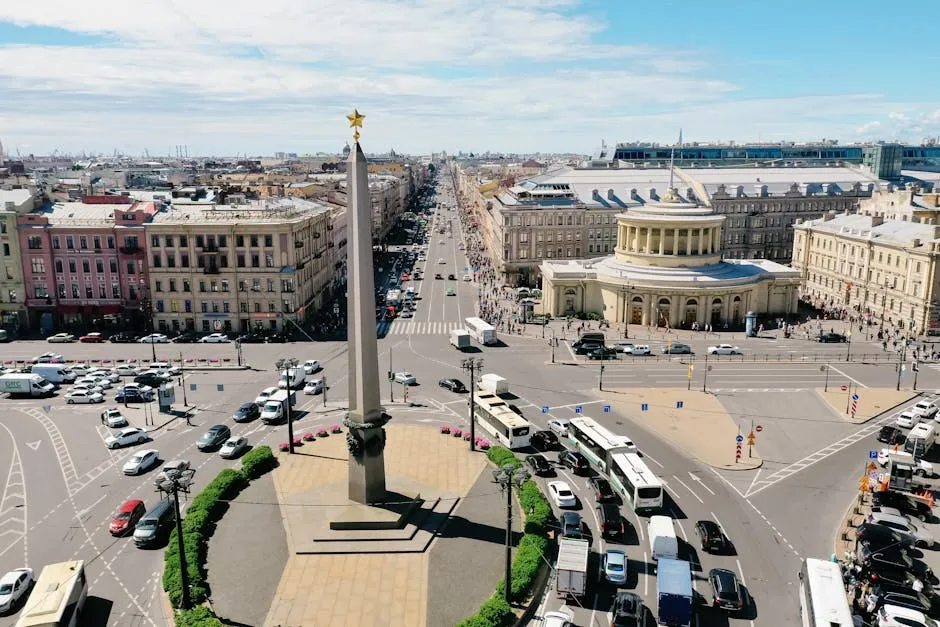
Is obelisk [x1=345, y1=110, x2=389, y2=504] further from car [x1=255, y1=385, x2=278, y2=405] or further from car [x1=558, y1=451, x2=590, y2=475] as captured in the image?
car [x1=255, y1=385, x2=278, y2=405]

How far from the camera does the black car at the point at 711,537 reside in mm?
39656

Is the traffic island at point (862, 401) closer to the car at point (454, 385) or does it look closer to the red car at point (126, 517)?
the car at point (454, 385)

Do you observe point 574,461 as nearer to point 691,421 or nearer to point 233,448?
point 691,421

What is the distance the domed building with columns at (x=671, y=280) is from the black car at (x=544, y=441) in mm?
45980

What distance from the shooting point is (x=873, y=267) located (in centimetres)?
10069

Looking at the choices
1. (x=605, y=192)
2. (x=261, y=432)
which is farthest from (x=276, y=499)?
(x=605, y=192)

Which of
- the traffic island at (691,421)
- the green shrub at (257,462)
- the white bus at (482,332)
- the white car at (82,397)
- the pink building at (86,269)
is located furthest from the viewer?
the pink building at (86,269)

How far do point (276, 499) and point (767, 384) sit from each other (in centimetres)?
4997

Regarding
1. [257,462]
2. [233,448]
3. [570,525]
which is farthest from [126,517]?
[570,525]

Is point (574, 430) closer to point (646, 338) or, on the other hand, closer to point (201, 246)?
point (646, 338)

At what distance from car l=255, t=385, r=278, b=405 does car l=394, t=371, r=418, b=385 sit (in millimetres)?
11741

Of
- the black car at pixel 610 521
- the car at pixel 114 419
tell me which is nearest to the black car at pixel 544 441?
the black car at pixel 610 521

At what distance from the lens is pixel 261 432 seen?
194ft

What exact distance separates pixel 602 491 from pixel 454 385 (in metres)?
26.4
